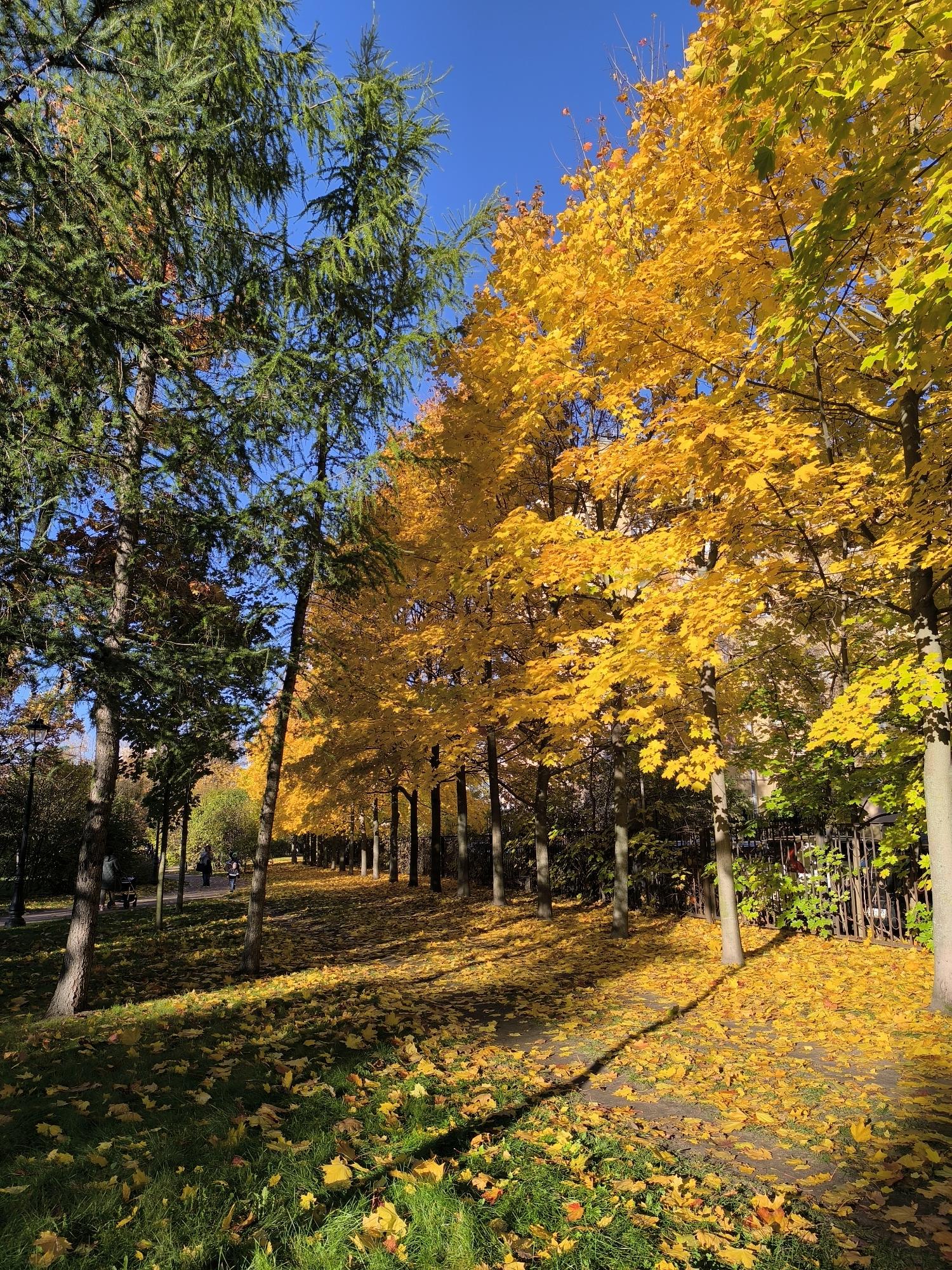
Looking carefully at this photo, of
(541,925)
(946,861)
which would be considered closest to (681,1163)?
(946,861)

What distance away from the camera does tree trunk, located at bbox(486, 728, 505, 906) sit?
14.4 meters

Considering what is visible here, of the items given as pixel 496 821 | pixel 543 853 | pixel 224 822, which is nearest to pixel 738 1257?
pixel 543 853

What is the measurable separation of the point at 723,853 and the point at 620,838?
2.38 meters

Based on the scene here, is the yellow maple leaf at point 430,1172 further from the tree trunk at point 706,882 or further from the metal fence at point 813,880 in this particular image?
the tree trunk at point 706,882

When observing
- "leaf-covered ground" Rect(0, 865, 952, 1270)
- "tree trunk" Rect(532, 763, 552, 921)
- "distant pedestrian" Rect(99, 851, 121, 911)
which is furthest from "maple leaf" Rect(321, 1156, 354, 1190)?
"distant pedestrian" Rect(99, 851, 121, 911)

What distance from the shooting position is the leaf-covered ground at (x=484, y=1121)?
2951 millimetres

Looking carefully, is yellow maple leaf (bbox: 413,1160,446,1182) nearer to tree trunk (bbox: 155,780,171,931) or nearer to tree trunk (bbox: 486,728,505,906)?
tree trunk (bbox: 155,780,171,931)

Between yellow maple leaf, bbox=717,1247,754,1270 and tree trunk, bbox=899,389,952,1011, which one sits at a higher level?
tree trunk, bbox=899,389,952,1011

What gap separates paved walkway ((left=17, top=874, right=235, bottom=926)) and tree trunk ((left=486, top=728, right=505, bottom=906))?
28.8ft

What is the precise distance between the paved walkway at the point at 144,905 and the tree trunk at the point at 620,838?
1194cm

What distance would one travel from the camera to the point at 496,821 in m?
15.4

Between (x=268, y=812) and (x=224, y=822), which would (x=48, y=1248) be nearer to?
(x=268, y=812)

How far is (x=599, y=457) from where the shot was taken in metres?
8.20

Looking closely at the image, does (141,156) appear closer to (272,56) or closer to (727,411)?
(272,56)
